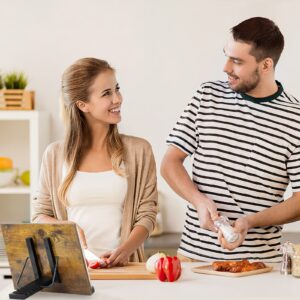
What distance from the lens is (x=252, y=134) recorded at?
2.91 m

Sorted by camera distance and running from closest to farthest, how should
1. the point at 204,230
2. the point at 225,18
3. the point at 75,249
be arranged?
the point at 75,249, the point at 204,230, the point at 225,18

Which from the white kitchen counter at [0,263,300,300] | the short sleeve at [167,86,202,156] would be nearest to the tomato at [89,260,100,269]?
the white kitchen counter at [0,263,300,300]

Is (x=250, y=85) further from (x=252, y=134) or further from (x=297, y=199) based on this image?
(x=297, y=199)

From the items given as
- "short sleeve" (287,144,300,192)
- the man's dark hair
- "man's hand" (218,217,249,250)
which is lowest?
"man's hand" (218,217,249,250)

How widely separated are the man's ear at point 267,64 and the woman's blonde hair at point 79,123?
64 cm

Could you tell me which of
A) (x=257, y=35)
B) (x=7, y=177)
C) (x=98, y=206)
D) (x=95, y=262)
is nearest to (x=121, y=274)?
(x=95, y=262)

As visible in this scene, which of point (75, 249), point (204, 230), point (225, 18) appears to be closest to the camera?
point (75, 249)

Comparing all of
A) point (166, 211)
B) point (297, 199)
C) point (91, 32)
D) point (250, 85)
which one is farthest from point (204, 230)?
point (91, 32)

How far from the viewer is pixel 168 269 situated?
2.39 m

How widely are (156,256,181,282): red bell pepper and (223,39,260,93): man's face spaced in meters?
0.82

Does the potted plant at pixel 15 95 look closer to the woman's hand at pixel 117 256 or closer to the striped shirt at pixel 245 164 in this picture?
the striped shirt at pixel 245 164

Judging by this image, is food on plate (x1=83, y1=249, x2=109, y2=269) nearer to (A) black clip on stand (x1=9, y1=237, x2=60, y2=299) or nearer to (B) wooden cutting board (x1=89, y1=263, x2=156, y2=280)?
(B) wooden cutting board (x1=89, y1=263, x2=156, y2=280)

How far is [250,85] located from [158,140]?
6.03ft

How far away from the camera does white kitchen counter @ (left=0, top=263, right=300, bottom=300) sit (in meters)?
2.20
